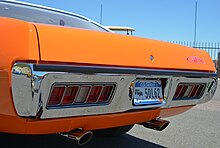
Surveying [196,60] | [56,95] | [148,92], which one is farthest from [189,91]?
[56,95]

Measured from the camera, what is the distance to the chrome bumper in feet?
6.21

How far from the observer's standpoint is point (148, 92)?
262 cm

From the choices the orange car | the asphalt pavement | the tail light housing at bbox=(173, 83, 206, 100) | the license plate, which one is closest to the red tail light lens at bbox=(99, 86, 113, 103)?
the orange car

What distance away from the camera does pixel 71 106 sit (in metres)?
2.14

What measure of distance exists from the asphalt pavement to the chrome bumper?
1.10 m

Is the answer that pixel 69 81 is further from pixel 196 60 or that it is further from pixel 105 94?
pixel 196 60

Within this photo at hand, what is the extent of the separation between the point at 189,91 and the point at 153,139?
3.81ft

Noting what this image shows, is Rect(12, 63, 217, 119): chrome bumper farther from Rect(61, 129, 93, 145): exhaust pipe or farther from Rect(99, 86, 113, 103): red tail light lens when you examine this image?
Rect(61, 129, 93, 145): exhaust pipe

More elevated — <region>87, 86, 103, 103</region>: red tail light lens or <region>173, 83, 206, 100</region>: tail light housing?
<region>87, 86, 103, 103</region>: red tail light lens

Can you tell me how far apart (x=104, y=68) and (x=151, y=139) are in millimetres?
2056

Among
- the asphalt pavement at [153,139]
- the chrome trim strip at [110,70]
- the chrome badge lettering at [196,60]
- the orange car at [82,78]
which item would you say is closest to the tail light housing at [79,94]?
the orange car at [82,78]

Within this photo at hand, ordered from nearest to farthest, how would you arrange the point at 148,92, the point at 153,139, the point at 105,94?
the point at 105,94 < the point at 148,92 < the point at 153,139

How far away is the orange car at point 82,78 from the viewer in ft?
6.31

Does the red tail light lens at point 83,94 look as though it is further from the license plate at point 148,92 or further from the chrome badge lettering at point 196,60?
the chrome badge lettering at point 196,60
